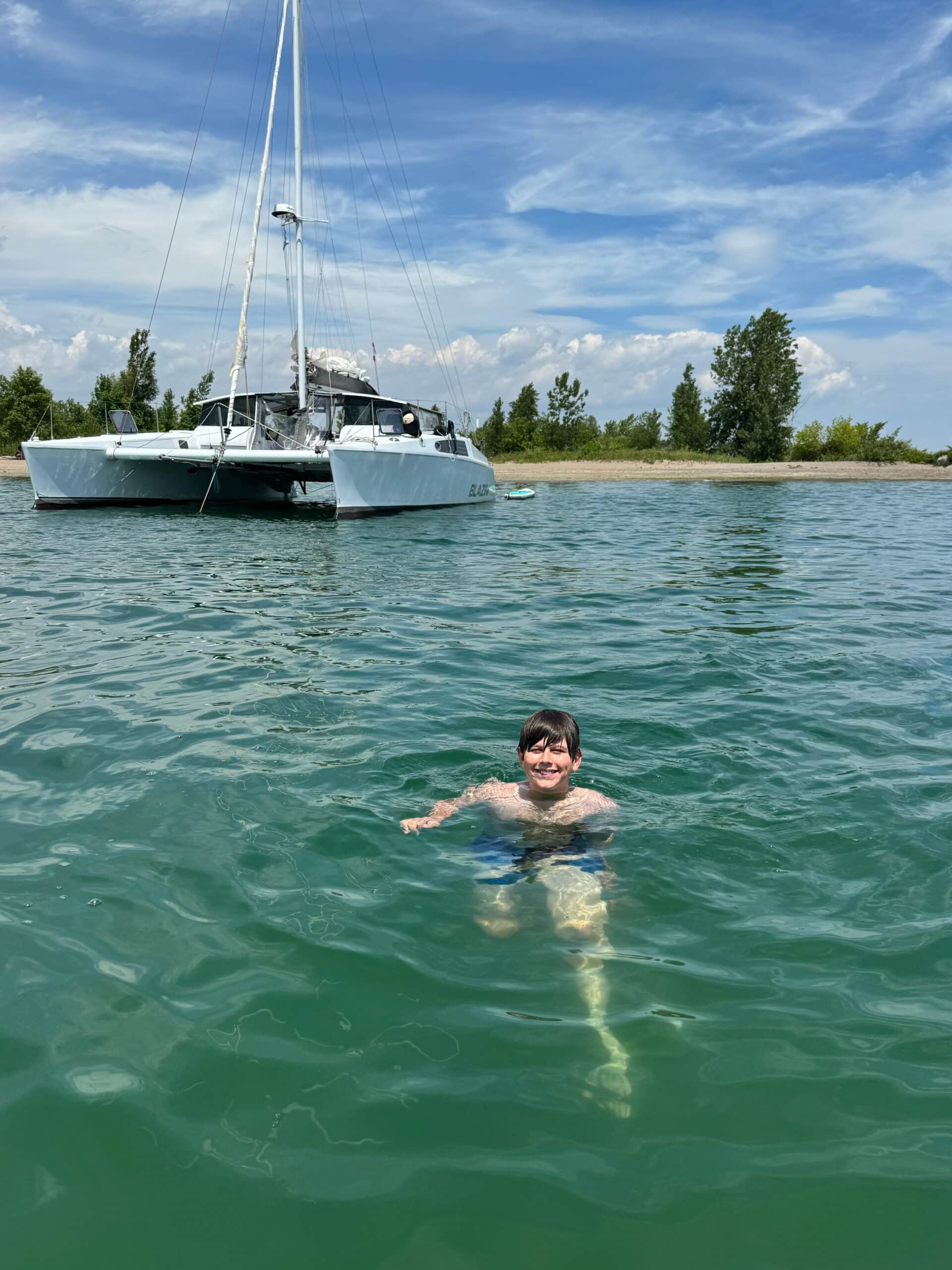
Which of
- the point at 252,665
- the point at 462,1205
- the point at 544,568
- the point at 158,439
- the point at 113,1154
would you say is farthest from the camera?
the point at 158,439

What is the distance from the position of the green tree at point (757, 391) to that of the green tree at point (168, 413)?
32537 mm

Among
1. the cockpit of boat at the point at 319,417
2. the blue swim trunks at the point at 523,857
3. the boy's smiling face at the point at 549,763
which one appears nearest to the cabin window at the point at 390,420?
the cockpit of boat at the point at 319,417

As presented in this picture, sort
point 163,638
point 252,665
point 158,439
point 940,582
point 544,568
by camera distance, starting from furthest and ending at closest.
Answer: point 158,439
point 544,568
point 940,582
point 163,638
point 252,665

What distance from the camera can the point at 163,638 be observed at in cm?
818

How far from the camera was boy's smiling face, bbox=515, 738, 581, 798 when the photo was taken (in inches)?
171

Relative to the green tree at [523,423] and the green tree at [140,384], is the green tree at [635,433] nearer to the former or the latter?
the green tree at [523,423]

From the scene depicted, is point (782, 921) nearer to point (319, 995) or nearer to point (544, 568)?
point (319, 995)

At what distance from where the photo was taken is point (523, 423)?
5625 cm

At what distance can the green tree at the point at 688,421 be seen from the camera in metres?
59.7

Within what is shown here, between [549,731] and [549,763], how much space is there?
148mm

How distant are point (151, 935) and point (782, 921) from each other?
7.70ft

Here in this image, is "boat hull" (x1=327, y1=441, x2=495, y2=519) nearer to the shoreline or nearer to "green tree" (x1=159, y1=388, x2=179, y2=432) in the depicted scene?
the shoreline

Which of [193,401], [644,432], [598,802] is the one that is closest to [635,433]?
[644,432]

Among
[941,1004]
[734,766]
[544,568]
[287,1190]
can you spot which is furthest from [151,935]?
[544,568]
